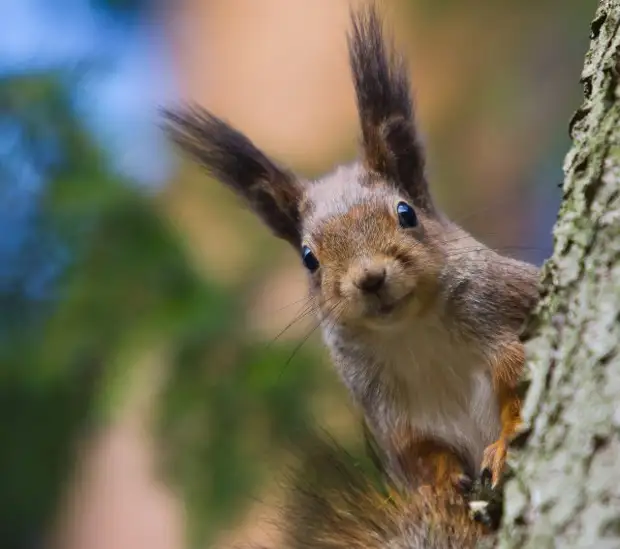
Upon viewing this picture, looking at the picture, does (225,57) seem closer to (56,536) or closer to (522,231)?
(522,231)

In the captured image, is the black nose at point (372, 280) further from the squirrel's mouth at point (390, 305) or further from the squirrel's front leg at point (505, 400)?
the squirrel's front leg at point (505, 400)

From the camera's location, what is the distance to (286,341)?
6.12 ft

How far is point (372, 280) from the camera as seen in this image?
955 mm

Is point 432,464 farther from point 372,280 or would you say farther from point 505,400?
point 372,280

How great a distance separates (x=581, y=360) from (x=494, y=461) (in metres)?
0.31

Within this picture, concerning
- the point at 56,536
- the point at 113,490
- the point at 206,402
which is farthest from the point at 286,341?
the point at 56,536

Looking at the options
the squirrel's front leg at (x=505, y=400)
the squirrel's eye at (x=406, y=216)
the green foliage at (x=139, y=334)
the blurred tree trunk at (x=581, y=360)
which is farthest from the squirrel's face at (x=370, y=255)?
the green foliage at (x=139, y=334)

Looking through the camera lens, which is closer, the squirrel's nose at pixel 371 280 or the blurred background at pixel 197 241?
the squirrel's nose at pixel 371 280

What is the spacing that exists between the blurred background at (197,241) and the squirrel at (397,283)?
41cm

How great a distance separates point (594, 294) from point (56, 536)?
2940 millimetres

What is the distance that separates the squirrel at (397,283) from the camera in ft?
3.29

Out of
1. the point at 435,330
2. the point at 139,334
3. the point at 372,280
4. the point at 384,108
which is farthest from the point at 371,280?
the point at 139,334

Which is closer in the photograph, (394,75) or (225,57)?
(394,75)

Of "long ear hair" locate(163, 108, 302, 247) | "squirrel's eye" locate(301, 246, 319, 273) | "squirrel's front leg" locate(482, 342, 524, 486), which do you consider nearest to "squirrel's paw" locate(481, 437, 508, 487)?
"squirrel's front leg" locate(482, 342, 524, 486)
